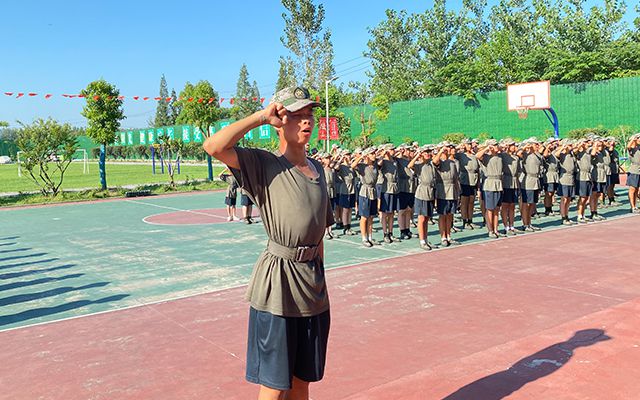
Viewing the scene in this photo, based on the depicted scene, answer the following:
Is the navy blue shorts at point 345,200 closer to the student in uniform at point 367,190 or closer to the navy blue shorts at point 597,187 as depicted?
the student in uniform at point 367,190

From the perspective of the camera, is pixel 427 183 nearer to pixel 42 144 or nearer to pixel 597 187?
pixel 597 187

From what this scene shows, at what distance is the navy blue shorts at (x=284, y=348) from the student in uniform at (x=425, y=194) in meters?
7.36

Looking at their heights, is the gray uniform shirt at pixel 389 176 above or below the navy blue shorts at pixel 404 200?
above

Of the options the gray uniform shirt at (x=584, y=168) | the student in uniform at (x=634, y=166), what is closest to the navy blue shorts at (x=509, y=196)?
the gray uniform shirt at (x=584, y=168)

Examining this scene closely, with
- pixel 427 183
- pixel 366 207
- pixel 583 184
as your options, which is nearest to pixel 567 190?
pixel 583 184

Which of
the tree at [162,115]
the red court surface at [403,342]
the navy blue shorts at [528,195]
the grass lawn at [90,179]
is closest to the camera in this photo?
the red court surface at [403,342]

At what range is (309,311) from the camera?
303 cm

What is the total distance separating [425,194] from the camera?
1056cm

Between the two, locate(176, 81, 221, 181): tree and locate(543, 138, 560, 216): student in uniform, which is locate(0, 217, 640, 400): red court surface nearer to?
locate(543, 138, 560, 216): student in uniform

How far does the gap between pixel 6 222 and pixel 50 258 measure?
7.34 m

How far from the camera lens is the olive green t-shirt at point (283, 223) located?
2984 millimetres

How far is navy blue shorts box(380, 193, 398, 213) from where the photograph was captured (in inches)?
449

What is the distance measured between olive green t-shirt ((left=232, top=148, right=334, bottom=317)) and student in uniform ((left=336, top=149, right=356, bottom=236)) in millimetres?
9466

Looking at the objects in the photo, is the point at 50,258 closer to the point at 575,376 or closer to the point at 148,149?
the point at 575,376
